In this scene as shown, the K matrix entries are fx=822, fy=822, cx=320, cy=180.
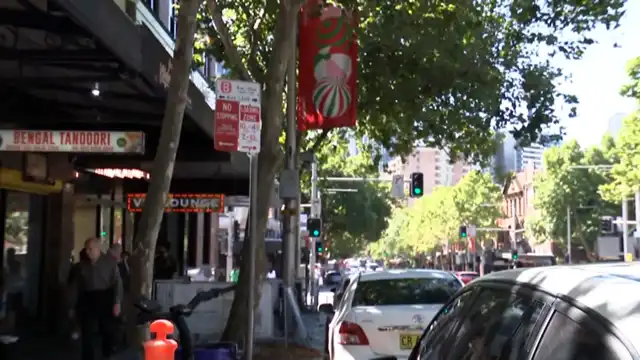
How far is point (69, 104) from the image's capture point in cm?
1189

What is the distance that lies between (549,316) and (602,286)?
26 centimetres

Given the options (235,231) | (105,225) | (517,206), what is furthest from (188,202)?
(517,206)

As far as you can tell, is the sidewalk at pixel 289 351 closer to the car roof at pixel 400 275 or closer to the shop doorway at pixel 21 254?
the car roof at pixel 400 275

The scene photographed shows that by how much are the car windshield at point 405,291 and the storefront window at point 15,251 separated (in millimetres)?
7013

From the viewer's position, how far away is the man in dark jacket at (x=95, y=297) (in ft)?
34.7


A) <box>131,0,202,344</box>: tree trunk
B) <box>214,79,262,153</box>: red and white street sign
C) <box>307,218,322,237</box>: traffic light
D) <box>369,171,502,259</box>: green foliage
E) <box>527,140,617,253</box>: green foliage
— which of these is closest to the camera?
<box>131,0,202,344</box>: tree trunk

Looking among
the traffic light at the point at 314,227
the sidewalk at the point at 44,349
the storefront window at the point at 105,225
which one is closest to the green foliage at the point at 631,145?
the traffic light at the point at 314,227

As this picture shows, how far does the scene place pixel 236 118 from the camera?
782 cm

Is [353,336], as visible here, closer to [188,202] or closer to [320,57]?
[320,57]

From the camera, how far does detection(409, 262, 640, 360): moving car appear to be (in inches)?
88.7

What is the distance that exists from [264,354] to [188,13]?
5.85 m

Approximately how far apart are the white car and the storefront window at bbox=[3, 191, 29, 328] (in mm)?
6984

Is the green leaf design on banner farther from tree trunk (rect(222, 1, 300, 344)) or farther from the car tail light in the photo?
the car tail light

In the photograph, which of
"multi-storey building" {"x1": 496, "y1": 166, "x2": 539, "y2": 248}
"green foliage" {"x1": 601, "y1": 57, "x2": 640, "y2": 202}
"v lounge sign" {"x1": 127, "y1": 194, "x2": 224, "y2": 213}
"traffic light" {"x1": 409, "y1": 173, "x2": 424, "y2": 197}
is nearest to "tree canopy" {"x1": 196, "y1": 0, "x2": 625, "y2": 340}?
"v lounge sign" {"x1": 127, "y1": 194, "x2": 224, "y2": 213}
